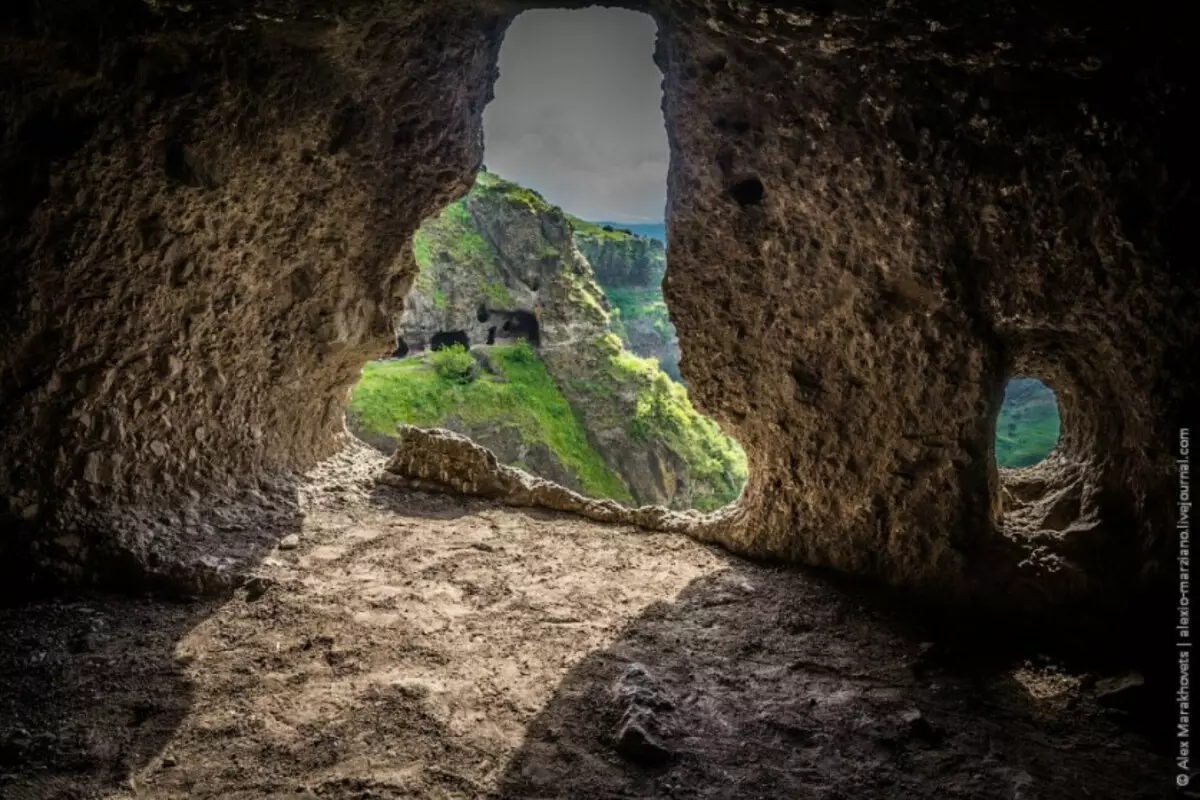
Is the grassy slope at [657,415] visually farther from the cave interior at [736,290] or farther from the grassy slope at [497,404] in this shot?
the cave interior at [736,290]

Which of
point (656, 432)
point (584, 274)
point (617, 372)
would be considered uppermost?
point (584, 274)

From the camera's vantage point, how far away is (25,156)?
335cm

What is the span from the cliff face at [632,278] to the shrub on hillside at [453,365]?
45.9 feet

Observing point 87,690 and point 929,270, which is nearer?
point 87,690

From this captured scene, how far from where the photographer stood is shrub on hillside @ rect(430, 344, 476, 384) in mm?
23297

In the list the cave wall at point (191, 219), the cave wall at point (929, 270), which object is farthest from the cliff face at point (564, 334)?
the cave wall at point (929, 270)

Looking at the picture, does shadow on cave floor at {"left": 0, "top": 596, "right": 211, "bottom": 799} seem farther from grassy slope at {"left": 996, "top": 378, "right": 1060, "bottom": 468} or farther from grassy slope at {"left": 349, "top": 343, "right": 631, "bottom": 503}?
grassy slope at {"left": 996, "top": 378, "right": 1060, "bottom": 468}

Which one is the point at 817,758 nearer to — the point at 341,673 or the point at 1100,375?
the point at 341,673

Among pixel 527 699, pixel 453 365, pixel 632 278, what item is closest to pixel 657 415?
pixel 453 365

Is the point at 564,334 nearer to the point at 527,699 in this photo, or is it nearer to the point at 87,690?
the point at 527,699

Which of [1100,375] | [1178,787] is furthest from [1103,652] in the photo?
[1100,375]

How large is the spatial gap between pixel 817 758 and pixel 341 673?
2260mm

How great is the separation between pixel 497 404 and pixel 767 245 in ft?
63.6

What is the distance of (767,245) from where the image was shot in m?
4.57
